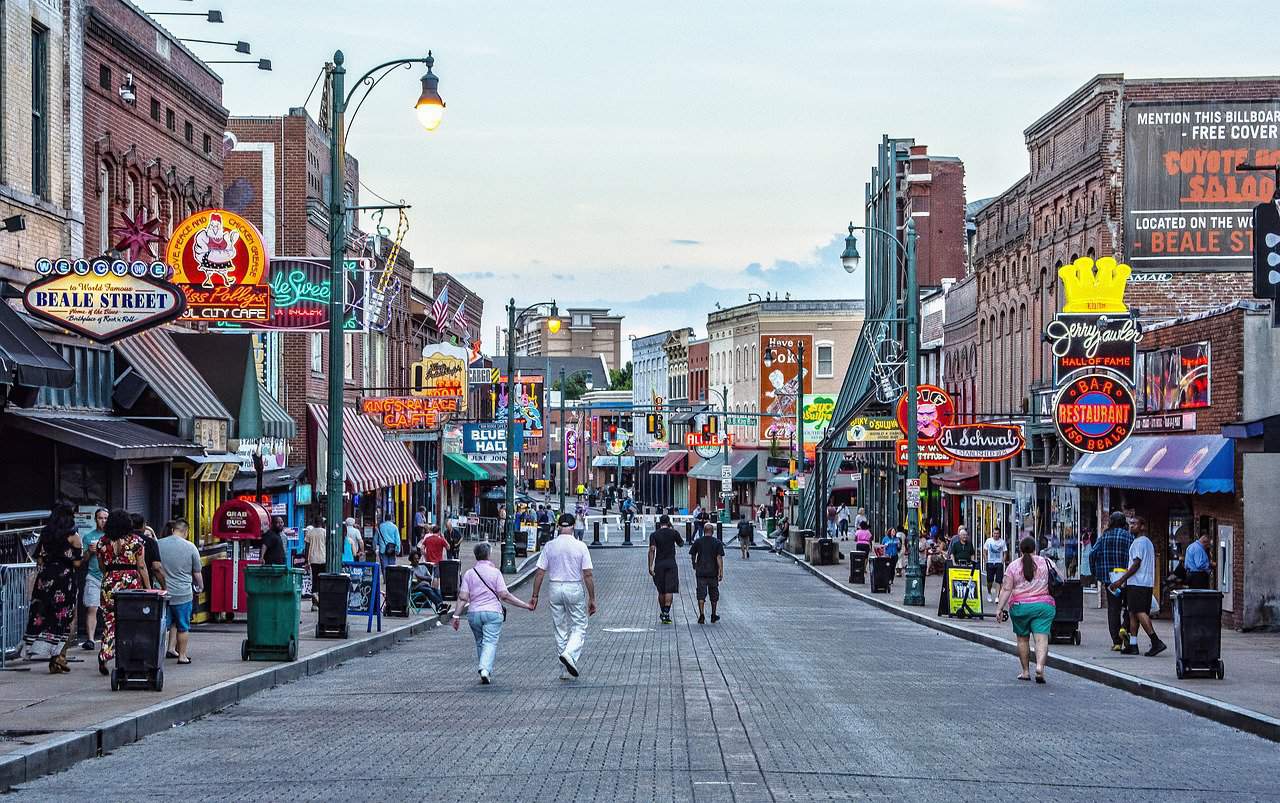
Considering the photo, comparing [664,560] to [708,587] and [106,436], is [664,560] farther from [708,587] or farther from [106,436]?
[106,436]

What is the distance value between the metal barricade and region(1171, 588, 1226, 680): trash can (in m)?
12.3

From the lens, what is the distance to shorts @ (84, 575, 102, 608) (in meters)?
19.3

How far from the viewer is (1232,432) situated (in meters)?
26.1

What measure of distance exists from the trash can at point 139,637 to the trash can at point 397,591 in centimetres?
1409

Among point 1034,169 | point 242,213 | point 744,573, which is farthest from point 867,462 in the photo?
point 242,213

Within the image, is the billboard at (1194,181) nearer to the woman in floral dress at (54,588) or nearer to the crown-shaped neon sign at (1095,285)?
the crown-shaped neon sign at (1095,285)

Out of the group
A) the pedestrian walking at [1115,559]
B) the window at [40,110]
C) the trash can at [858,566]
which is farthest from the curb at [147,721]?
the trash can at [858,566]

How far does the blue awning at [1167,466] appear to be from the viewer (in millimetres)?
27891

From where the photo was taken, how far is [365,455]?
4812 centimetres

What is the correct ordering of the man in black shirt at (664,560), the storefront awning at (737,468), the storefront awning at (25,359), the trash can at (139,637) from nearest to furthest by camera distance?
the trash can at (139,637) < the storefront awning at (25,359) < the man in black shirt at (664,560) < the storefront awning at (737,468)

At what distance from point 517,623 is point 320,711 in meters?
14.6

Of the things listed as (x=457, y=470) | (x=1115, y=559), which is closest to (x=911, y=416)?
(x=1115, y=559)

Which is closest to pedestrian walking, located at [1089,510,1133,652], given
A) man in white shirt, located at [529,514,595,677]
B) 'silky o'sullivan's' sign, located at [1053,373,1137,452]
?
man in white shirt, located at [529,514,595,677]

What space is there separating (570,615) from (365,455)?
98.6 ft
